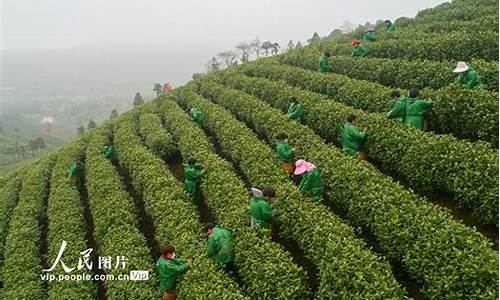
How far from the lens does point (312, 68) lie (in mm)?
28656

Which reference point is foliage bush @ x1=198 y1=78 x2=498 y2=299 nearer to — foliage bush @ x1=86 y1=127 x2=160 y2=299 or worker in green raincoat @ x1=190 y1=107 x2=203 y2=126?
foliage bush @ x1=86 y1=127 x2=160 y2=299

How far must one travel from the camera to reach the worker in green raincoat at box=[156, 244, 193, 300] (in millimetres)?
11391

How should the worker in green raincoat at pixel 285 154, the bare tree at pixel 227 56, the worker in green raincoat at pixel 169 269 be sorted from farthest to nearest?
the bare tree at pixel 227 56 < the worker in green raincoat at pixel 285 154 < the worker in green raincoat at pixel 169 269

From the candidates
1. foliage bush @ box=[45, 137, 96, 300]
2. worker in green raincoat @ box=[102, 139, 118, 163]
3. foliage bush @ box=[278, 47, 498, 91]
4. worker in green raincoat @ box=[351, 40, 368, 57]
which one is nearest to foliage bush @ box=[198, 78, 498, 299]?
foliage bush @ box=[278, 47, 498, 91]

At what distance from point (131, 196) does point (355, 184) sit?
10.4 metres

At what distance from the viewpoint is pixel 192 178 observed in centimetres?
1645

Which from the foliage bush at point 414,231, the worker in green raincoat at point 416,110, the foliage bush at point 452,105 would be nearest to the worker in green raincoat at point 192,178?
the foliage bush at point 414,231

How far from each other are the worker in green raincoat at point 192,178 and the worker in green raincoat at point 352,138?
5.11m

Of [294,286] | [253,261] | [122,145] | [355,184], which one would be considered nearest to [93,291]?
[253,261]

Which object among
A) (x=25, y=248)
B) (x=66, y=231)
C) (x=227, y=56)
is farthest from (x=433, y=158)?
(x=227, y=56)

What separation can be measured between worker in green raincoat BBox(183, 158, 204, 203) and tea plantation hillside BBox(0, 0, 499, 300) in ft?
0.99

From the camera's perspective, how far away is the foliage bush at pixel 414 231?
845cm

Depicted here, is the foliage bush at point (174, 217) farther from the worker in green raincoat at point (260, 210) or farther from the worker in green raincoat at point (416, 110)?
the worker in green raincoat at point (416, 110)

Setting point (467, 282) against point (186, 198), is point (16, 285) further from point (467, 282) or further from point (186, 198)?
point (467, 282)
